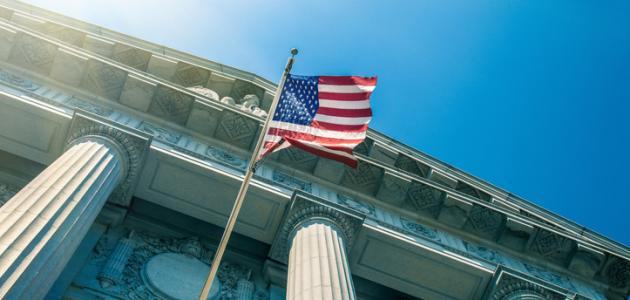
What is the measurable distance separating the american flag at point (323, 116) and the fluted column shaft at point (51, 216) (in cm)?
337

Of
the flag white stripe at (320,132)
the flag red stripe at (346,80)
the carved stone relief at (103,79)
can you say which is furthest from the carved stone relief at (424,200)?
the carved stone relief at (103,79)

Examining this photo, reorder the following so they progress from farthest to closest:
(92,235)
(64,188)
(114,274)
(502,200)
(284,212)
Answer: (502,200) → (284,212) → (92,235) → (114,274) → (64,188)

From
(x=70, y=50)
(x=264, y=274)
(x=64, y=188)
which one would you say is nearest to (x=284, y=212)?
(x=264, y=274)

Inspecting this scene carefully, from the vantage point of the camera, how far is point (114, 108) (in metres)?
15.2

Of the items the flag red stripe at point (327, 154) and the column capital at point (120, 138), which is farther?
the column capital at point (120, 138)

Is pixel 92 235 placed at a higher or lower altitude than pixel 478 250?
lower

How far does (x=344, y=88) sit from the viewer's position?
12.7 metres

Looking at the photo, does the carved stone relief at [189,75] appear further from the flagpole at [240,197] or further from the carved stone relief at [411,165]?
the carved stone relief at [411,165]

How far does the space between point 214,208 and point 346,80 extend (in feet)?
14.6

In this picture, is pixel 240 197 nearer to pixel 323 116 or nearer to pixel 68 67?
pixel 323 116

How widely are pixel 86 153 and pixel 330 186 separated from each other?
21.5 feet

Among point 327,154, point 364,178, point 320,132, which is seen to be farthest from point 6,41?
point 364,178

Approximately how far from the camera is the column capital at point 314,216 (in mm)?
13383

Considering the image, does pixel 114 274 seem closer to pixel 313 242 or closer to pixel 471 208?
pixel 313 242
